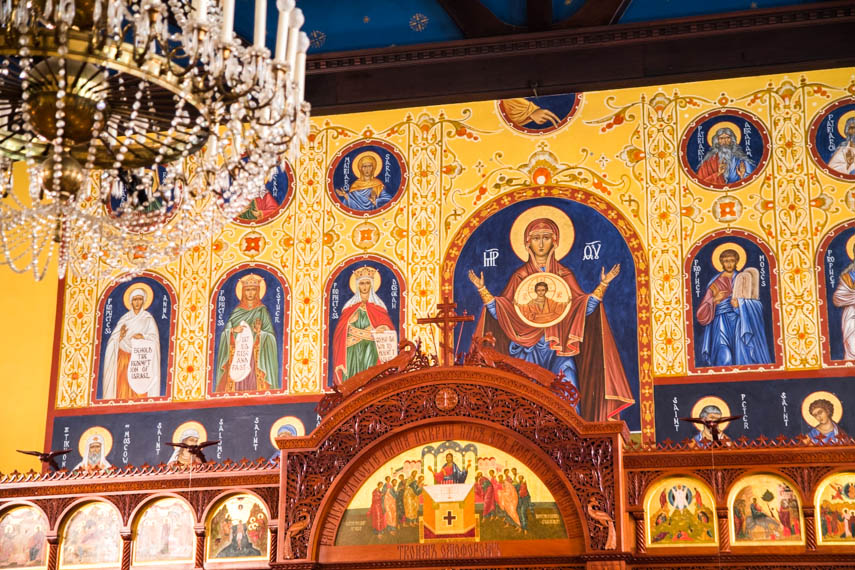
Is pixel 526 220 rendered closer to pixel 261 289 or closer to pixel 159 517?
pixel 261 289

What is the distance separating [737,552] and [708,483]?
55 centimetres

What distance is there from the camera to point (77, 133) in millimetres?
7129

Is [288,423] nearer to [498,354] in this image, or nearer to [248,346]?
[248,346]

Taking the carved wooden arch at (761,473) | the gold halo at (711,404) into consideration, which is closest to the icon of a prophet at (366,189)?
the gold halo at (711,404)

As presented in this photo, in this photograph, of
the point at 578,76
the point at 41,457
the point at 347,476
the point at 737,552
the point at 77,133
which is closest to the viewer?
the point at 77,133

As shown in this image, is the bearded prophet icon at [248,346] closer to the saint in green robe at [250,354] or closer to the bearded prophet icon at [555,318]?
the saint in green robe at [250,354]

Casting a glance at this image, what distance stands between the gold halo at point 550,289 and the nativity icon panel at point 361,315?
1.13 m

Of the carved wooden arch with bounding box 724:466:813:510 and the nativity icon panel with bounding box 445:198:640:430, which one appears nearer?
the carved wooden arch with bounding box 724:466:813:510

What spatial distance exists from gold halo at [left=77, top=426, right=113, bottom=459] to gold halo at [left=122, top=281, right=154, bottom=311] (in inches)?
50.3

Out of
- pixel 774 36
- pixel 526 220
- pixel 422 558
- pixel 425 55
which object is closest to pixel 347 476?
pixel 422 558

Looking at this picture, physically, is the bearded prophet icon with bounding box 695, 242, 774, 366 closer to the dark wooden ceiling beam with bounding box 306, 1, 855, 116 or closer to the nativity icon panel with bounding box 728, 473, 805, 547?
the dark wooden ceiling beam with bounding box 306, 1, 855, 116

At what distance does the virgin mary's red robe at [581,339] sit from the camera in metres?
11.6

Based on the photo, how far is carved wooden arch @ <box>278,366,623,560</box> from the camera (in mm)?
9641

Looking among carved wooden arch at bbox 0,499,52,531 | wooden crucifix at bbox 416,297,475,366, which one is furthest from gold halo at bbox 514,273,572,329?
carved wooden arch at bbox 0,499,52,531
